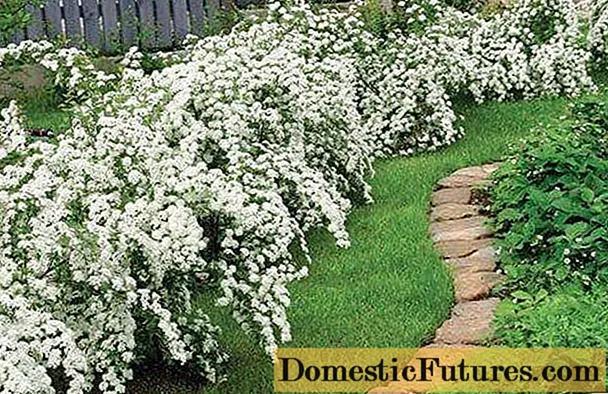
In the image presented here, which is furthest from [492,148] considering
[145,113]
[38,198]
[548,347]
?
[38,198]

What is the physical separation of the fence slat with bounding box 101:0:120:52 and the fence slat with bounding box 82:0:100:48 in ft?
0.20

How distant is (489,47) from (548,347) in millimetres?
4356

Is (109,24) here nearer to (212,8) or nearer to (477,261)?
(212,8)

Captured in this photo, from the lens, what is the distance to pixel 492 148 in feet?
22.6

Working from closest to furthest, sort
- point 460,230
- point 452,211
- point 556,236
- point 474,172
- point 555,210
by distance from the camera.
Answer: point 556,236
point 555,210
point 460,230
point 452,211
point 474,172

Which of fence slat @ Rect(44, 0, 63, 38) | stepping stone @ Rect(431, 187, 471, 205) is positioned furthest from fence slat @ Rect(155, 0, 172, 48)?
stepping stone @ Rect(431, 187, 471, 205)

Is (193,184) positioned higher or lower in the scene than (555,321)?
higher

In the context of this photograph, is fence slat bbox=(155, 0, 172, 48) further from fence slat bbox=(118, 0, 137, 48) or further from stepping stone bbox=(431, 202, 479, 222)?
stepping stone bbox=(431, 202, 479, 222)

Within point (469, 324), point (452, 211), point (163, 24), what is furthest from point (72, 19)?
point (469, 324)

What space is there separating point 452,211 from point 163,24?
4838 mm

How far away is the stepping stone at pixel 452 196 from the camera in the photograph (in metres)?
5.90

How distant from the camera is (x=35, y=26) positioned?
9617 millimetres

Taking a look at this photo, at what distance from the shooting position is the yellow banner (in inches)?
142

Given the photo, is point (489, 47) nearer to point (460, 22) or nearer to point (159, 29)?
point (460, 22)
